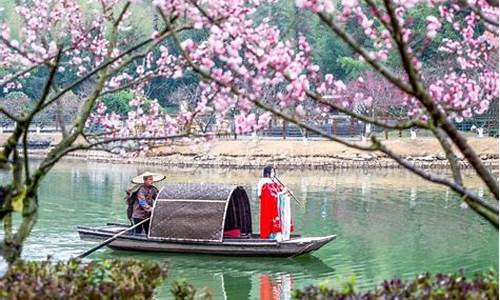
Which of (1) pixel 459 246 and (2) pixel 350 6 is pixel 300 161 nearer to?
(1) pixel 459 246

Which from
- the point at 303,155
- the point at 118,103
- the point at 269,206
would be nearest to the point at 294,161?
the point at 303,155

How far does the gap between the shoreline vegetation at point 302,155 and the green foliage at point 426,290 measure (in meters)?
26.3

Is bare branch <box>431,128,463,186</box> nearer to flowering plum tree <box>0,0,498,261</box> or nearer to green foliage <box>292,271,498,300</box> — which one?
flowering plum tree <box>0,0,498,261</box>

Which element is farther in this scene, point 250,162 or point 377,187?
point 250,162

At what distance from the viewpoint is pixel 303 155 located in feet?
110

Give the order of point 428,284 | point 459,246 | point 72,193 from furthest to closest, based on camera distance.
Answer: point 72,193, point 459,246, point 428,284

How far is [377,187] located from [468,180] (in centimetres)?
317

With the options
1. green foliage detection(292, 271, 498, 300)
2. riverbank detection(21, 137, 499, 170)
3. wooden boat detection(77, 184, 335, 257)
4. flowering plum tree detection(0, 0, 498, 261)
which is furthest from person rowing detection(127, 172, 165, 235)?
riverbank detection(21, 137, 499, 170)

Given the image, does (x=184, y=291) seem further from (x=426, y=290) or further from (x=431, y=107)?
(x=431, y=107)

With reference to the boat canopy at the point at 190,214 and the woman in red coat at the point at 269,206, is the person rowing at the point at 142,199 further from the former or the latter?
the woman in red coat at the point at 269,206

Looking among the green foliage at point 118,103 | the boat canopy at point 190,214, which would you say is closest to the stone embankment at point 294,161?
the green foliage at point 118,103

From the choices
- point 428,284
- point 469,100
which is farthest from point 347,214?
point 428,284

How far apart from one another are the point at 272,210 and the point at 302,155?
21281mm

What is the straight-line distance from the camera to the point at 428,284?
391cm
